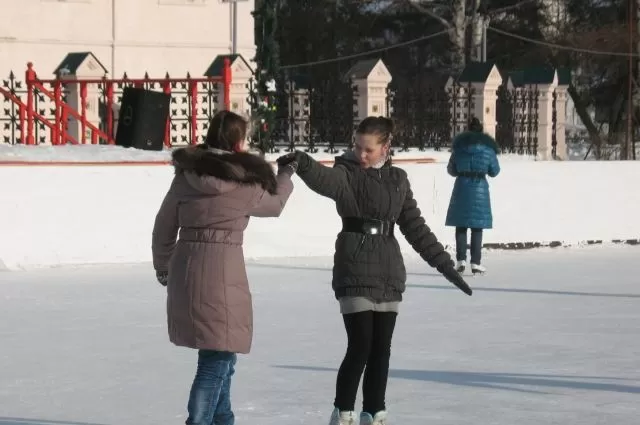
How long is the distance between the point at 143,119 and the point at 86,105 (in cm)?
324

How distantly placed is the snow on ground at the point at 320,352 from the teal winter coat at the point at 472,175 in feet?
1.77

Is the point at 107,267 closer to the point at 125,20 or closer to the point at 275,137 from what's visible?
the point at 275,137

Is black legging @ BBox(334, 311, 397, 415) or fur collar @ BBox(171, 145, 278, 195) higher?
fur collar @ BBox(171, 145, 278, 195)

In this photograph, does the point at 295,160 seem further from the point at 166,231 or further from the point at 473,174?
the point at 473,174

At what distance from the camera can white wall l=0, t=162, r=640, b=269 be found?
51.0ft

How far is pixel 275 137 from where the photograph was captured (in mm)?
22922

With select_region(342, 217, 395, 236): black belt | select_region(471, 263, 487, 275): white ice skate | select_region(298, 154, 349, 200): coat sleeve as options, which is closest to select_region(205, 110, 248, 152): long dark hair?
select_region(298, 154, 349, 200): coat sleeve

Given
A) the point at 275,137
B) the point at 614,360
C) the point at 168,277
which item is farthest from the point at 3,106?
the point at 168,277

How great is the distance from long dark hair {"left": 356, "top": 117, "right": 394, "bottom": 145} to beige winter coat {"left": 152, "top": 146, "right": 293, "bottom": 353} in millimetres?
556

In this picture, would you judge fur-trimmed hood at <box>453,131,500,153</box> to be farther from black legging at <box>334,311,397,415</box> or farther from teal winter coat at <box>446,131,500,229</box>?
black legging at <box>334,311,397,415</box>

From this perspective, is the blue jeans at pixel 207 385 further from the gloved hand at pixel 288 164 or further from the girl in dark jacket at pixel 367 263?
the gloved hand at pixel 288 164

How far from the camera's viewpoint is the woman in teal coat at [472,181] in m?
14.8

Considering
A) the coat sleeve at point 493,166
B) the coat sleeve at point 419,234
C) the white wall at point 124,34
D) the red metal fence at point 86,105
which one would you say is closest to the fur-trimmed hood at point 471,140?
the coat sleeve at point 493,166

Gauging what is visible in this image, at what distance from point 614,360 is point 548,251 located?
8898mm
